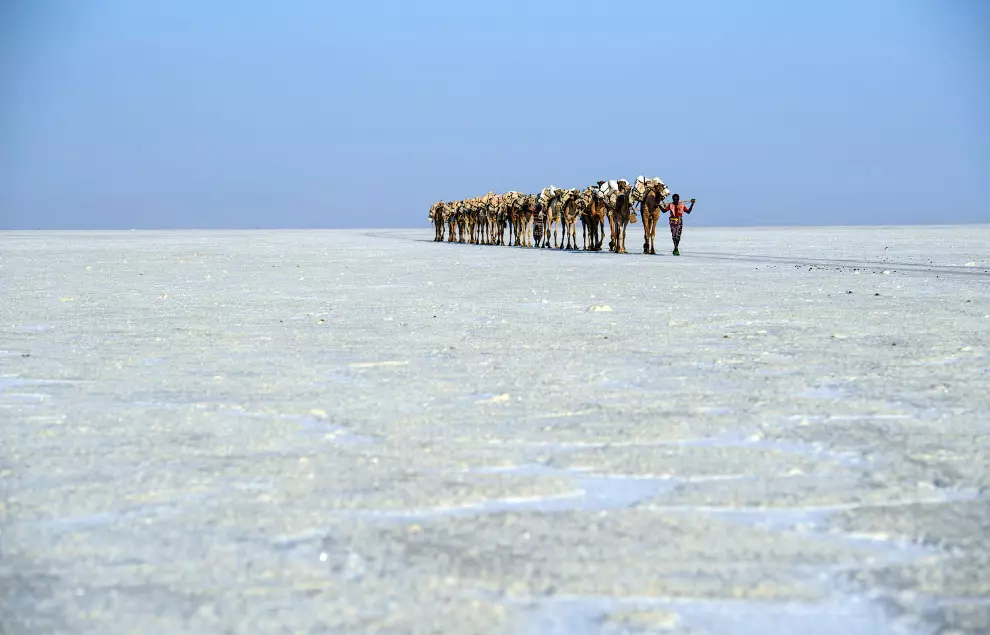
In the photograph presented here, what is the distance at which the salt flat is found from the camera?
299cm

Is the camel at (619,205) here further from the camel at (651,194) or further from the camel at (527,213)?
the camel at (527,213)

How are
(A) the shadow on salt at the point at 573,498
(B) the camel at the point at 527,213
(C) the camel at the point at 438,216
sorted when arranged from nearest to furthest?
(A) the shadow on salt at the point at 573,498 → (B) the camel at the point at 527,213 → (C) the camel at the point at 438,216

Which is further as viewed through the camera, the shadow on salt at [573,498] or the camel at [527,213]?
the camel at [527,213]

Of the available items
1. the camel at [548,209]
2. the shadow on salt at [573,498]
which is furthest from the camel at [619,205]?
the shadow on salt at [573,498]

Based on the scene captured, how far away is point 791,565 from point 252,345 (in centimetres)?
609

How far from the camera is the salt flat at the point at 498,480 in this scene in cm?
299

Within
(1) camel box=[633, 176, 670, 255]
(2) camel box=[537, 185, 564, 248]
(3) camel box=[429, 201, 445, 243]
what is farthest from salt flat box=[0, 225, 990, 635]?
(3) camel box=[429, 201, 445, 243]

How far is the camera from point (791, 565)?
10.7 ft

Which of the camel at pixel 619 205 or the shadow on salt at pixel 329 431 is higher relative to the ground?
the camel at pixel 619 205

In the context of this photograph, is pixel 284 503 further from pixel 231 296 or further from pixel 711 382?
pixel 231 296

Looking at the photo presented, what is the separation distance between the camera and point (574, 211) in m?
36.8

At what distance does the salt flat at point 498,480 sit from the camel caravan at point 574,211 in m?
20.2

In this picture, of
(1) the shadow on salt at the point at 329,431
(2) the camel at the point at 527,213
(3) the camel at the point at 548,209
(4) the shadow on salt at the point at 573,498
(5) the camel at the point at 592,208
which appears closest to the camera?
(4) the shadow on salt at the point at 573,498

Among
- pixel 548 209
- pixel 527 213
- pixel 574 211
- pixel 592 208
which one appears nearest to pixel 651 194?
pixel 592 208
